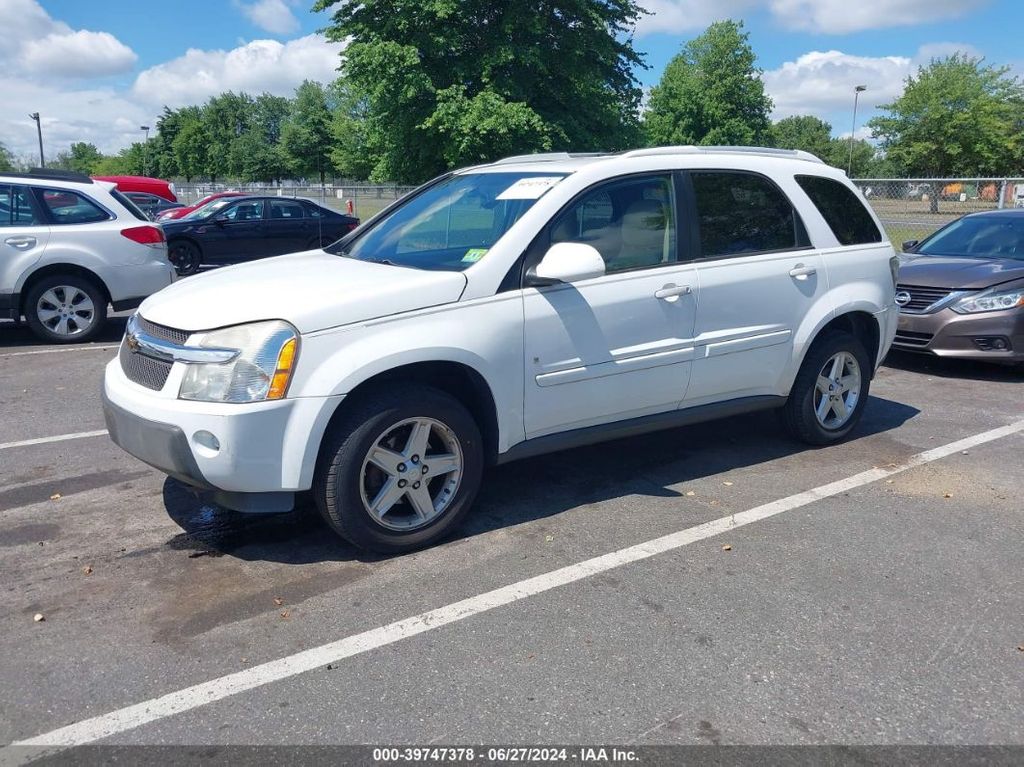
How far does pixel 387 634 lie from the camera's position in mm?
3355

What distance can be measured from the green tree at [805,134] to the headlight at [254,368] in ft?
348

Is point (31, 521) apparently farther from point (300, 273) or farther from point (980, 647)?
point (980, 647)

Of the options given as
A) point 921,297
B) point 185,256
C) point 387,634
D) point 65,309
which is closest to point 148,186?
point 185,256

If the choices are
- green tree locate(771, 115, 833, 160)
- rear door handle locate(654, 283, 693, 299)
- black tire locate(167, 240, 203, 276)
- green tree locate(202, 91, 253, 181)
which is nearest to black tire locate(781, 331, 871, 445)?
rear door handle locate(654, 283, 693, 299)

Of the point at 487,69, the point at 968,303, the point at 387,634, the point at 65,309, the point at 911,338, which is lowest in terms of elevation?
the point at 387,634

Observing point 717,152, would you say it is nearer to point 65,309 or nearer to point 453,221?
point 453,221

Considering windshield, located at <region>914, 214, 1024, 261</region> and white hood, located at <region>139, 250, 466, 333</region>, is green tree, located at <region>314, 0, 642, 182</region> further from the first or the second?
white hood, located at <region>139, 250, 466, 333</region>

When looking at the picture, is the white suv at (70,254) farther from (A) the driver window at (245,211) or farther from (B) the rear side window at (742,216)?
(A) the driver window at (245,211)

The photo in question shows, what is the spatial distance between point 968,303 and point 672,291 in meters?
4.54

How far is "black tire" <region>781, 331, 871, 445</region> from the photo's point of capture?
5.51 meters

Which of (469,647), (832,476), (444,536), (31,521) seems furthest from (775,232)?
(31,521)

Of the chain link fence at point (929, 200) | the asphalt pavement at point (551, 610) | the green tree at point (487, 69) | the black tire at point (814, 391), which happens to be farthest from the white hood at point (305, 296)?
the green tree at point (487, 69)

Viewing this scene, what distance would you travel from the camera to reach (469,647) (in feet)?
10.7

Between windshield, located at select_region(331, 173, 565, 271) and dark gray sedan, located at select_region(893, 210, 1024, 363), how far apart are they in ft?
15.0
